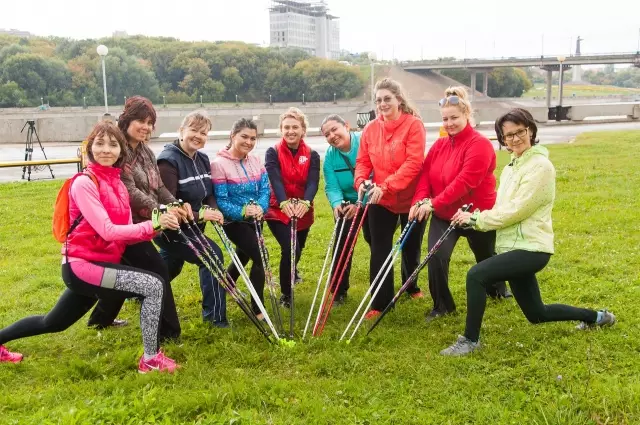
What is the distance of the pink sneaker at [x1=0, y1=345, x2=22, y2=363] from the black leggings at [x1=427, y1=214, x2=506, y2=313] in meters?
3.91

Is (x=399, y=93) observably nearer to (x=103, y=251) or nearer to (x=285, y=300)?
(x=285, y=300)

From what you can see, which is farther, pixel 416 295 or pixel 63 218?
pixel 416 295

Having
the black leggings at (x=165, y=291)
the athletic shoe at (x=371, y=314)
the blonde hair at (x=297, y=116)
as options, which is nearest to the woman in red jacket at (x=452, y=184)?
the athletic shoe at (x=371, y=314)

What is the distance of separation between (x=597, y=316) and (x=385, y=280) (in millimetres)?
2067

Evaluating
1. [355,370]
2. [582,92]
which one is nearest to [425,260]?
[355,370]

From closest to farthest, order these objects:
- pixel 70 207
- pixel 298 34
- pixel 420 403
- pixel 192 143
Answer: pixel 420 403
pixel 70 207
pixel 192 143
pixel 298 34

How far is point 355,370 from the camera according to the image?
515cm

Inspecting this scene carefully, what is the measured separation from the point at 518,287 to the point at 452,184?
1.13 meters

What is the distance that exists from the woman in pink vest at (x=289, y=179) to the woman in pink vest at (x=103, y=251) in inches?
64.8

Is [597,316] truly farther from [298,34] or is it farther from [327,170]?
[298,34]

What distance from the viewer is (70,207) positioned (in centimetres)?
495

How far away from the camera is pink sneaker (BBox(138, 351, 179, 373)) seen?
5.13 metres

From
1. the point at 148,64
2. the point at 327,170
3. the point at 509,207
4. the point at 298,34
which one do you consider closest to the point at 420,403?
the point at 509,207

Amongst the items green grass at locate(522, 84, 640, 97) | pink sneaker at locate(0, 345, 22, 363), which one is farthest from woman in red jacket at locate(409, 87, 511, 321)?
green grass at locate(522, 84, 640, 97)
